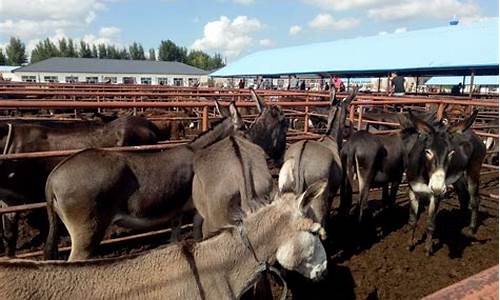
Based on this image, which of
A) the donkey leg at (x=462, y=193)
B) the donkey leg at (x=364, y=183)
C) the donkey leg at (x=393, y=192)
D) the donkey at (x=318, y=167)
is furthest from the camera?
the donkey leg at (x=393, y=192)

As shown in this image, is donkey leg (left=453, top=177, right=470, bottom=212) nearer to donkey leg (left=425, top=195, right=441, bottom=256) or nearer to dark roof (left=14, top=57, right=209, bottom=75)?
donkey leg (left=425, top=195, right=441, bottom=256)

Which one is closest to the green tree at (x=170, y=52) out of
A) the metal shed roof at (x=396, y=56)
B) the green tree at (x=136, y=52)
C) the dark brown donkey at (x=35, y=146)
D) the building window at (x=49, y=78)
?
the green tree at (x=136, y=52)

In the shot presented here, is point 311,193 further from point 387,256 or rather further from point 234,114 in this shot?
point 387,256

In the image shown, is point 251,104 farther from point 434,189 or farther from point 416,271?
point 416,271

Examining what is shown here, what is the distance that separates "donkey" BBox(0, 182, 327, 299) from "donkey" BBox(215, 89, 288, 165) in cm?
258

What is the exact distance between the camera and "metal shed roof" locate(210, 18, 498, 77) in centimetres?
2169

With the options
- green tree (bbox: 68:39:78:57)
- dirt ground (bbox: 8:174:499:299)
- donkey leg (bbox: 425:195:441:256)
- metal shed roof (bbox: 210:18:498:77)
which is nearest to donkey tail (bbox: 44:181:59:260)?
→ dirt ground (bbox: 8:174:499:299)

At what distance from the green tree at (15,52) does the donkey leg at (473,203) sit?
388ft

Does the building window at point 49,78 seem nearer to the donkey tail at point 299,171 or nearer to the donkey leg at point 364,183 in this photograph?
the donkey leg at point 364,183

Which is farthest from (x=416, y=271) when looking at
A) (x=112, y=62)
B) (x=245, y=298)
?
(x=112, y=62)

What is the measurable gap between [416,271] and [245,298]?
214 centimetres

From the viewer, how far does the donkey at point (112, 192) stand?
3.41 metres

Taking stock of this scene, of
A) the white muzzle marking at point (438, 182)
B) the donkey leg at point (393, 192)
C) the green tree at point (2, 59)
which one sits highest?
the green tree at point (2, 59)

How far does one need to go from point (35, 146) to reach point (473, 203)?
6.31 meters
